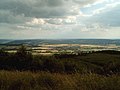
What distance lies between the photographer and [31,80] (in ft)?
29.9

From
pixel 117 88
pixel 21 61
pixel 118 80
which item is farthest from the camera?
pixel 21 61

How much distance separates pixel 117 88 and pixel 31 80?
336 cm

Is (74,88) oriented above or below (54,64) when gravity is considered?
above

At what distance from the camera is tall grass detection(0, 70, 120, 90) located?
760cm

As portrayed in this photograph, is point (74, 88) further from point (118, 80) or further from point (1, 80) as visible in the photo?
point (1, 80)

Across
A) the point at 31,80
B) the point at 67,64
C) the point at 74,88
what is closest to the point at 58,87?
the point at 74,88

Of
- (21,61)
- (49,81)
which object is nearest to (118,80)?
(49,81)

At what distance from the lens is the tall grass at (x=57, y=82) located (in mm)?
7598

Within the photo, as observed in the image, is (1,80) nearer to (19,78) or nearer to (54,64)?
(19,78)

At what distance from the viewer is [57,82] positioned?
8.70 meters

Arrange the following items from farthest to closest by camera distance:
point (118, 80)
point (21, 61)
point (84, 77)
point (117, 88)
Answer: point (21, 61) → point (84, 77) → point (118, 80) → point (117, 88)

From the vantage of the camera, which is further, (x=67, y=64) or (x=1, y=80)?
(x=67, y=64)

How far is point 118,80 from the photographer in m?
7.71

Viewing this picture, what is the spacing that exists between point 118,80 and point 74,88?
1.42m
